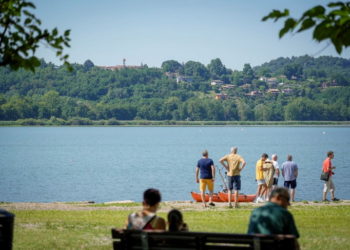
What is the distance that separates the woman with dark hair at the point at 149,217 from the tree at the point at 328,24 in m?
2.94

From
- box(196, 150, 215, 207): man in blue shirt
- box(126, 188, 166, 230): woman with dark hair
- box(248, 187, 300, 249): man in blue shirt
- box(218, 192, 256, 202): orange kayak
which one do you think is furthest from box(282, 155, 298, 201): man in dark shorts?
box(248, 187, 300, 249): man in blue shirt

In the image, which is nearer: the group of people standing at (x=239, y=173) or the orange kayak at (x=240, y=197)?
the group of people standing at (x=239, y=173)

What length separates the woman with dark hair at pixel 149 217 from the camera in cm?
722

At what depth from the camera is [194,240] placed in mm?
6469

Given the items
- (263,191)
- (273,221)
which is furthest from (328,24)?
(263,191)

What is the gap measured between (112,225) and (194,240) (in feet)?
25.1

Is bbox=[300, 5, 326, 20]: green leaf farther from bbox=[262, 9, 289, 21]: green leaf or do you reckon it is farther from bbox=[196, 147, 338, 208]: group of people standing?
bbox=[196, 147, 338, 208]: group of people standing

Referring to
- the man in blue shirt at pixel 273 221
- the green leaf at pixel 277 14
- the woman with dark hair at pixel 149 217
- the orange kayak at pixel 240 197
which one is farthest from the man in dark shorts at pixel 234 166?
the green leaf at pixel 277 14

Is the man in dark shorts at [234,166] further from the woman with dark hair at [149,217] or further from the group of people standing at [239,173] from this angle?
the woman with dark hair at [149,217]

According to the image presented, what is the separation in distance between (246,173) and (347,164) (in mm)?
15976

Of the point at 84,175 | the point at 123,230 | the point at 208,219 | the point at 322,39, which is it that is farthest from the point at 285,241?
the point at 84,175

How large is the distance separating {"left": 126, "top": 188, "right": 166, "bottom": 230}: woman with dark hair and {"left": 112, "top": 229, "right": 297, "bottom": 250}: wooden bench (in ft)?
1.21

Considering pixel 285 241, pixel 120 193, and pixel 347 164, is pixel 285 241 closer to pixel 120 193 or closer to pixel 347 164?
pixel 120 193

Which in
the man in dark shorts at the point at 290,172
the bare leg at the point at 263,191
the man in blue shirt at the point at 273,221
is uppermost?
the man in blue shirt at the point at 273,221
